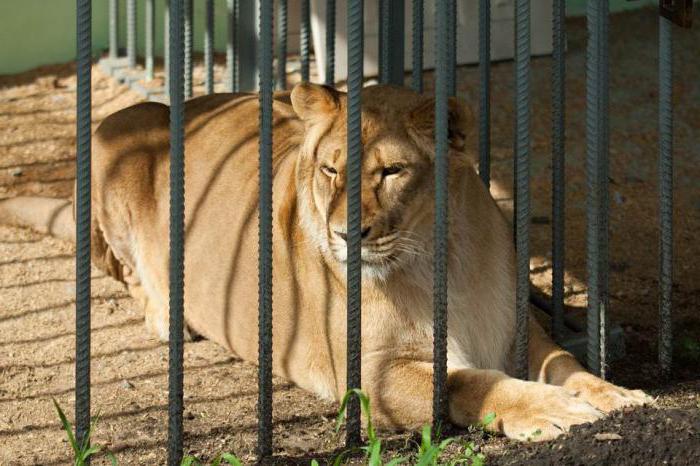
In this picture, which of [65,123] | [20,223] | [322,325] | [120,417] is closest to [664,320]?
[322,325]

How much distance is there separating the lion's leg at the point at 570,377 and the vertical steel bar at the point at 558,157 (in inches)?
11.0

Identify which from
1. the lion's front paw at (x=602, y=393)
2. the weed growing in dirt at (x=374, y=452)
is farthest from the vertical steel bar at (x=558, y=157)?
the weed growing in dirt at (x=374, y=452)

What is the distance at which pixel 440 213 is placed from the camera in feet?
11.6

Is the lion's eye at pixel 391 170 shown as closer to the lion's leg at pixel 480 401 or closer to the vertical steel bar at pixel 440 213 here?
the vertical steel bar at pixel 440 213

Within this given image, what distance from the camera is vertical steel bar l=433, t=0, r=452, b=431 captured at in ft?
11.4

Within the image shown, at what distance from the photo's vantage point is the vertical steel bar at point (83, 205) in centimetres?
310

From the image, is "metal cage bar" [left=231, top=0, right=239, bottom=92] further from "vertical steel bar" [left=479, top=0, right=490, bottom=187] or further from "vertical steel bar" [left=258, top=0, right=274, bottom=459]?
"vertical steel bar" [left=258, top=0, right=274, bottom=459]

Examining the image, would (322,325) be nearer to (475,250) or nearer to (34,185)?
(475,250)

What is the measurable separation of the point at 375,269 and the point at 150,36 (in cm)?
412

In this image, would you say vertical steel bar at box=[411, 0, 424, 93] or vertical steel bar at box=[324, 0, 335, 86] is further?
vertical steel bar at box=[324, 0, 335, 86]

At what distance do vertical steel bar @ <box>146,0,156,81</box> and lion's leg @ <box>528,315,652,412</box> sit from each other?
3809 mm

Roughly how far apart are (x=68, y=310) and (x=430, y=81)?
10.7 feet

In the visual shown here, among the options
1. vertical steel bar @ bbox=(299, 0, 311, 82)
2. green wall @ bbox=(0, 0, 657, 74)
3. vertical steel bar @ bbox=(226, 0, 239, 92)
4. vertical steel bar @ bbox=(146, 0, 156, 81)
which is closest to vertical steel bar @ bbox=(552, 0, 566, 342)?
vertical steel bar @ bbox=(299, 0, 311, 82)

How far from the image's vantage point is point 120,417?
4.07 m
